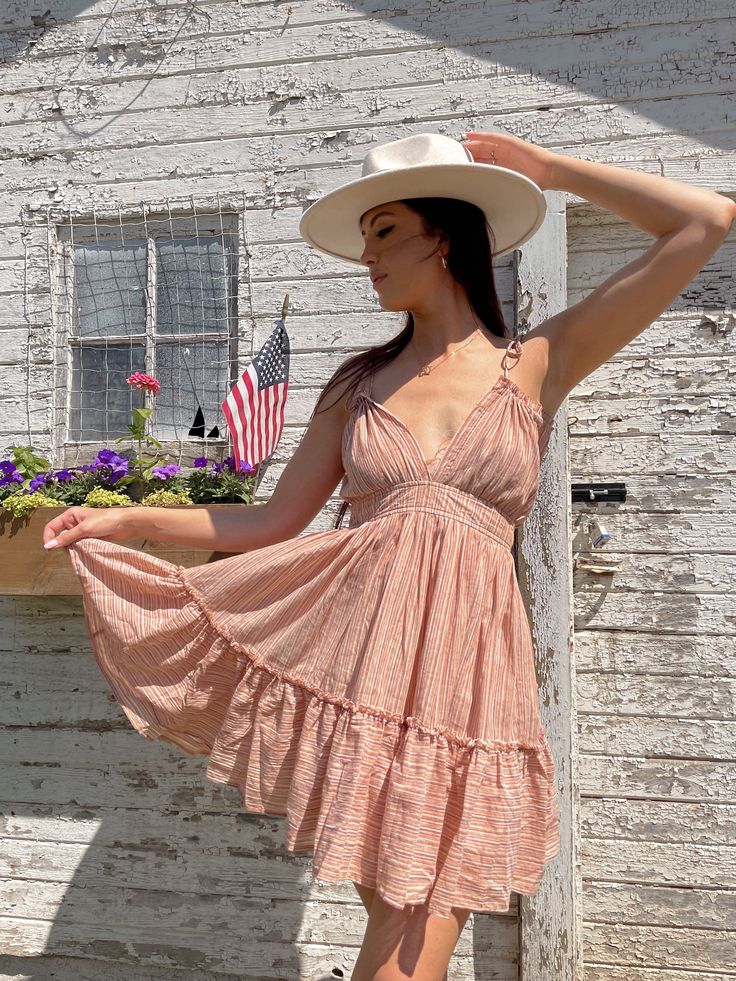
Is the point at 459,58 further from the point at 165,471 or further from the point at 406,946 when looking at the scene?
the point at 406,946

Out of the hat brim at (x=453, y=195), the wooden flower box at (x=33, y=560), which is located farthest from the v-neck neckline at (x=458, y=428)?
the wooden flower box at (x=33, y=560)

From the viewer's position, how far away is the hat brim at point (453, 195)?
215cm

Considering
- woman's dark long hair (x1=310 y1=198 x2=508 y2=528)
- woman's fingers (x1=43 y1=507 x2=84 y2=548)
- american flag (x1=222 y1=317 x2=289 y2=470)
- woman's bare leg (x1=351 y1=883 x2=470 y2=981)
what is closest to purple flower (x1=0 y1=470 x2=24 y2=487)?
american flag (x1=222 y1=317 x2=289 y2=470)

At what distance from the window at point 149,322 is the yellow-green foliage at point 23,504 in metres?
0.53

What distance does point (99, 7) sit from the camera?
382 cm

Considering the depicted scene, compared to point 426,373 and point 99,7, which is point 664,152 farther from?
point 99,7

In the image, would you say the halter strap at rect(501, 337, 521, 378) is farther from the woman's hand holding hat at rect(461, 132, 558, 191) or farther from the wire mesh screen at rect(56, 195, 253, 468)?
the wire mesh screen at rect(56, 195, 253, 468)

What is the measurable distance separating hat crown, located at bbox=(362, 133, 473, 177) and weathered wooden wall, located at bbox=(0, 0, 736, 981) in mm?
1211

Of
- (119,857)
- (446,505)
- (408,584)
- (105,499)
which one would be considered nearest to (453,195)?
(446,505)

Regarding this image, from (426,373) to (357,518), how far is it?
37 centimetres

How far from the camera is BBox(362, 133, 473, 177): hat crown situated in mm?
2150

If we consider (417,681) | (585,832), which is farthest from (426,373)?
(585,832)

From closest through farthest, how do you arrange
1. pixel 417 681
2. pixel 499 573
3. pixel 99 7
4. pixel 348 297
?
pixel 417 681 → pixel 499 573 → pixel 348 297 → pixel 99 7

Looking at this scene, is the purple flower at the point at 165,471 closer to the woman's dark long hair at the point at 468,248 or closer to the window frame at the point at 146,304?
the window frame at the point at 146,304
